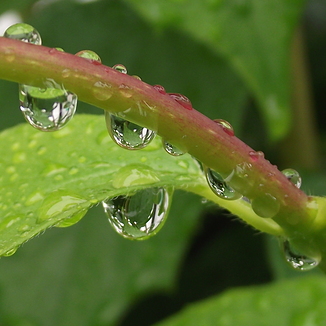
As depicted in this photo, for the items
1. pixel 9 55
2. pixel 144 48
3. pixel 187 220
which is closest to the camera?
pixel 9 55

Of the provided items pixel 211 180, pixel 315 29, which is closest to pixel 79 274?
pixel 211 180

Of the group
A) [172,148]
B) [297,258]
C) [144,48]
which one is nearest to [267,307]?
[297,258]

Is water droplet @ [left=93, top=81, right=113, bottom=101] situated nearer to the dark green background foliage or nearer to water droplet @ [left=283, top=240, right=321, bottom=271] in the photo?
water droplet @ [left=283, top=240, right=321, bottom=271]

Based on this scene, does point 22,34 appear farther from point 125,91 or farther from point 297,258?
point 297,258

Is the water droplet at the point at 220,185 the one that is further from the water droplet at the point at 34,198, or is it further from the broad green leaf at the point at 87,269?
the broad green leaf at the point at 87,269

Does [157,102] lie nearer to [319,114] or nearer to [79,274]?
[79,274]
